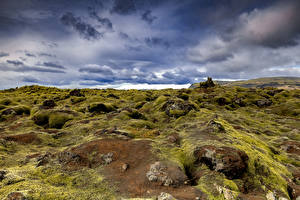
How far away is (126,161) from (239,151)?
492 inches

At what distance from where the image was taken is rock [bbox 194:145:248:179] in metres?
15.9

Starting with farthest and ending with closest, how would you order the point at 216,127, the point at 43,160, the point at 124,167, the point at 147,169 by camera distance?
the point at 216,127, the point at 43,160, the point at 124,167, the point at 147,169

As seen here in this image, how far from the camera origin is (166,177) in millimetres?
14664

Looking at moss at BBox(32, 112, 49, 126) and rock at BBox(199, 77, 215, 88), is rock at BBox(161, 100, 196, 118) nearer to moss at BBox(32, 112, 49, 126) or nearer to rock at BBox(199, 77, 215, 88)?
moss at BBox(32, 112, 49, 126)

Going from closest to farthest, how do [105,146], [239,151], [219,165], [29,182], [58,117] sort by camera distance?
[29,182] → [219,165] → [239,151] → [105,146] → [58,117]

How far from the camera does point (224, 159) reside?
656 inches

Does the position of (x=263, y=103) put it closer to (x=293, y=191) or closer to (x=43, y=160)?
(x=293, y=191)

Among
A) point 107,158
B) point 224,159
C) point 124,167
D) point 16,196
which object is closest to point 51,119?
point 107,158

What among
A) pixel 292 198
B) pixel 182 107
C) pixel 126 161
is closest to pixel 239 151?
pixel 292 198

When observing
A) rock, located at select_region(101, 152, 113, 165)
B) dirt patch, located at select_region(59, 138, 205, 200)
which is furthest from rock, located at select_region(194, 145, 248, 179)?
rock, located at select_region(101, 152, 113, 165)

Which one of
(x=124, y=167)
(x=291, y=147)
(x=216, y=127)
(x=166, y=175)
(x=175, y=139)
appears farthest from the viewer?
(x=291, y=147)

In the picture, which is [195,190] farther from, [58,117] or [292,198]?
[58,117]

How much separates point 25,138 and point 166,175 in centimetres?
2643

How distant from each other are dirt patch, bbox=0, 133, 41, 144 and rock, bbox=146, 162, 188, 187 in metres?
23.1
